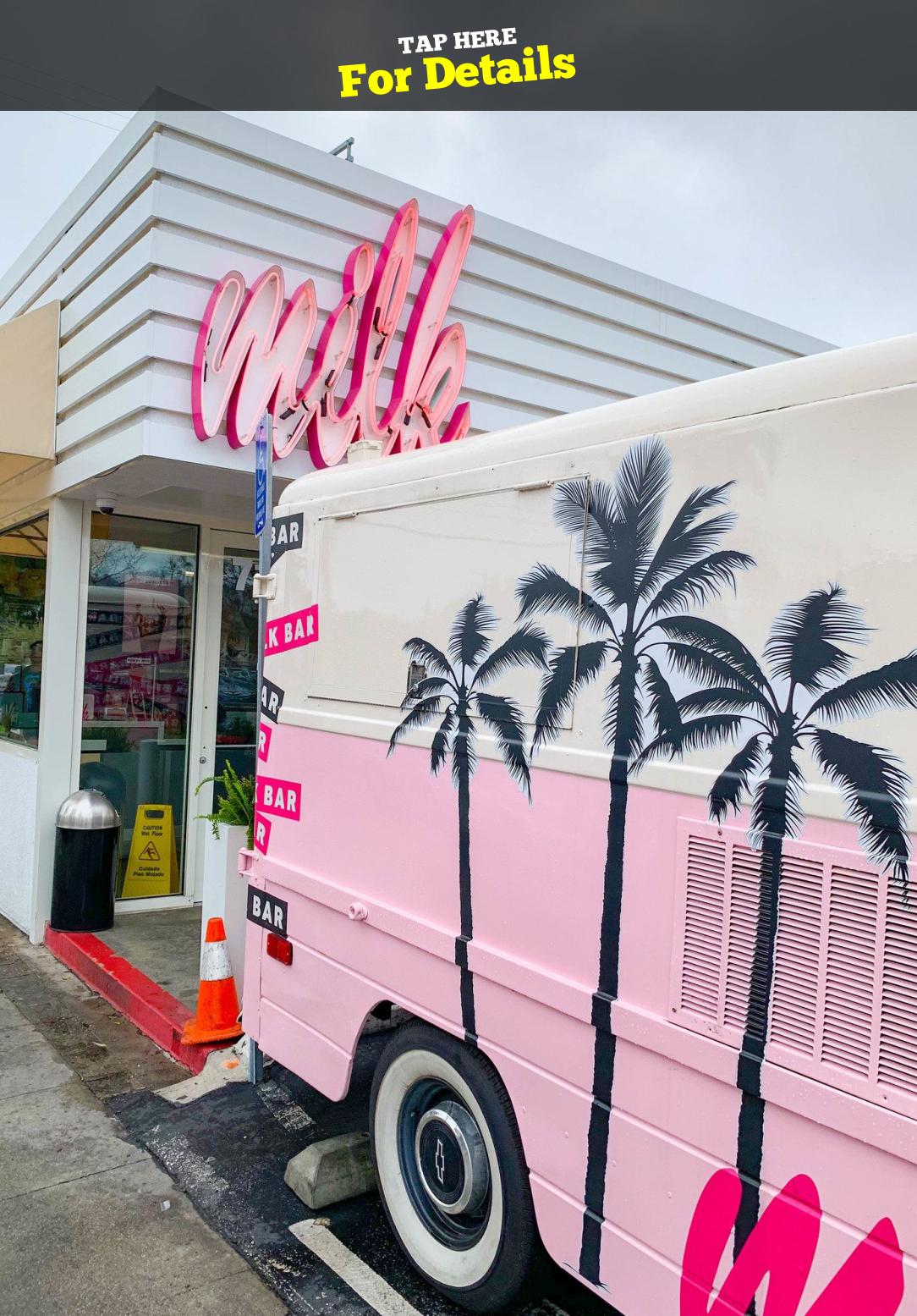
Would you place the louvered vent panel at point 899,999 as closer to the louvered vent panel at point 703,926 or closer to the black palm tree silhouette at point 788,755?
the black palm tree silhouette at point 788,755

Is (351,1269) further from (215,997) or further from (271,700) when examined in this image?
(271,700)

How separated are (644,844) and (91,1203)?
2.73m

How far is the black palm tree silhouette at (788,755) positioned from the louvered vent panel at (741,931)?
0.02m

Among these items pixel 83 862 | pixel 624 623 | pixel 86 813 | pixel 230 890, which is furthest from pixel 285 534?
pixel 83 862

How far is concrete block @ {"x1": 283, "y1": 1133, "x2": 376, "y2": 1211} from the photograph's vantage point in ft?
12.0

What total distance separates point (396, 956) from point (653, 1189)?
113 cm

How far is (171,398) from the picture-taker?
5.44 metres

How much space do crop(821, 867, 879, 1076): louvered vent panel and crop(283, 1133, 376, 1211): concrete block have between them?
2.32m

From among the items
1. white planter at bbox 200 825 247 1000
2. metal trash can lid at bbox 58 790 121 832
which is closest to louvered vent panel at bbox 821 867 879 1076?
white planter at bbox 200 825 247 1000

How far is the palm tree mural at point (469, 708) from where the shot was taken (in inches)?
111

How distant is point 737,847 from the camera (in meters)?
2.22

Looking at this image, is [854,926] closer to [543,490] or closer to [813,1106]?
[813,1106]

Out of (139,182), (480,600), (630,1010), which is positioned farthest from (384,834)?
(139,182)

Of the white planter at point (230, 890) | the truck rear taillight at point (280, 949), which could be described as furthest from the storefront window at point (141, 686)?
the truck rear taillight at point (280, 949)
